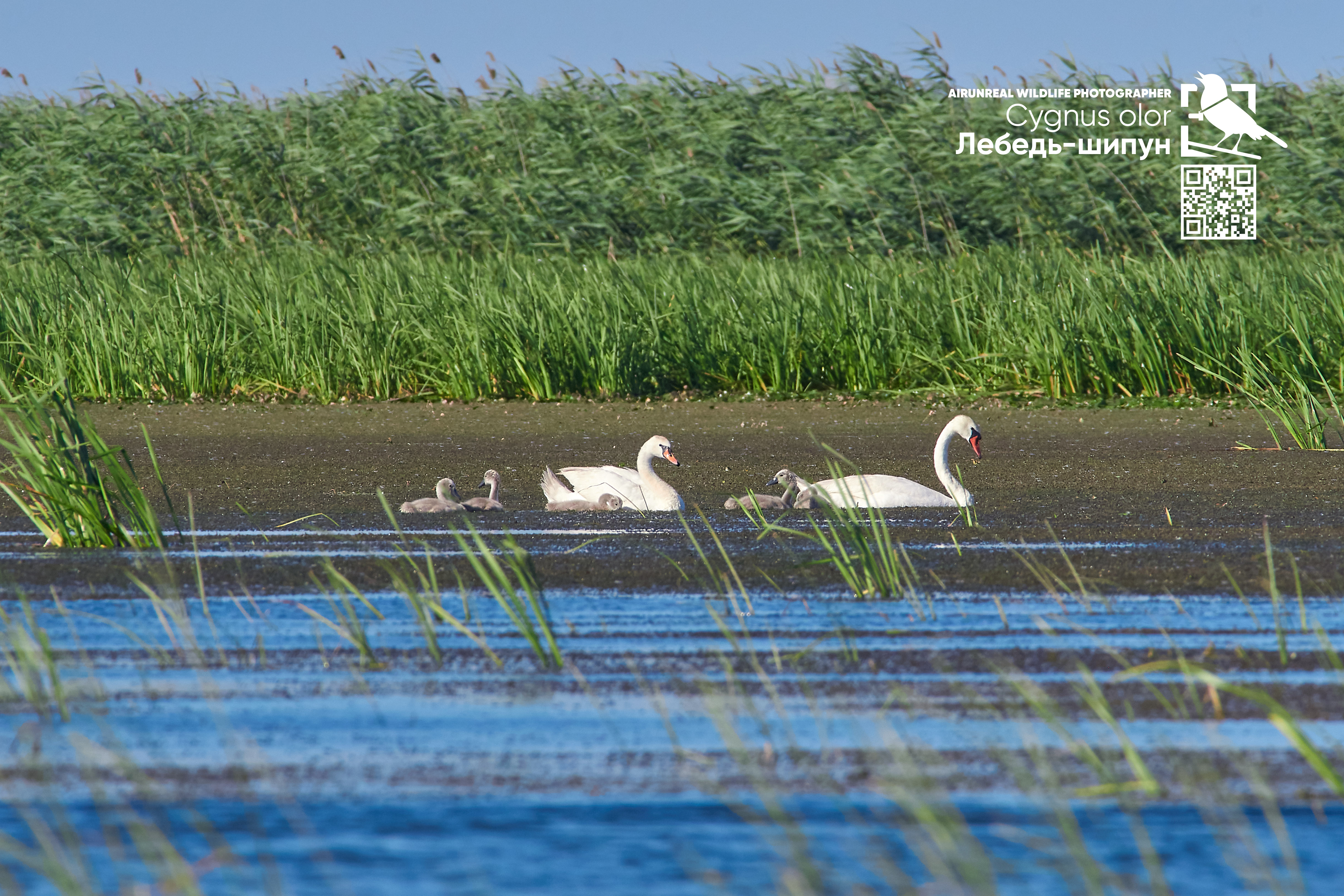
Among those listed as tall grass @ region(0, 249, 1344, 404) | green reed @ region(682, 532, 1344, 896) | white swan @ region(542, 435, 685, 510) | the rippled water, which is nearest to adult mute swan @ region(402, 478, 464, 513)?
white swan @ region(542, 435, 685, 510)

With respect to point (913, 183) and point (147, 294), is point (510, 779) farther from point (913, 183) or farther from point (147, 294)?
point (913, 183)

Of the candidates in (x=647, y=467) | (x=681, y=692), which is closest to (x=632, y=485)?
(x=647, y=467)

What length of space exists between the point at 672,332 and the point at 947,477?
556cm

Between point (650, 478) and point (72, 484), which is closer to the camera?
point (72, 484)

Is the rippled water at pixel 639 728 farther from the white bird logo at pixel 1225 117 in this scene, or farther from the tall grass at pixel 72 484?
the white bird logo at pixel 1225 117

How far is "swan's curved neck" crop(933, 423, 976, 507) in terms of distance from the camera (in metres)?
7.54

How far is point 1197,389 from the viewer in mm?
12148

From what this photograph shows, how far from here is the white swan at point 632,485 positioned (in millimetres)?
7684

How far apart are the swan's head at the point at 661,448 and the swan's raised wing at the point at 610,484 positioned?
0.13 metres

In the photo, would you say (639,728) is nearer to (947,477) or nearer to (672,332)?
(947,477)

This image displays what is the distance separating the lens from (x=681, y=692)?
410 cm

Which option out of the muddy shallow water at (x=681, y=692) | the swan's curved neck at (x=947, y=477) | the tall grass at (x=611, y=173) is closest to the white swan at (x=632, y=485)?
the muddy shallow water at (x=681, y=692)

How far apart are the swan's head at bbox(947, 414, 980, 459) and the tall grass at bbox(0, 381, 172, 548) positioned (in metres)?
4.09

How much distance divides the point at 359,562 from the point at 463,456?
401 centimetres
